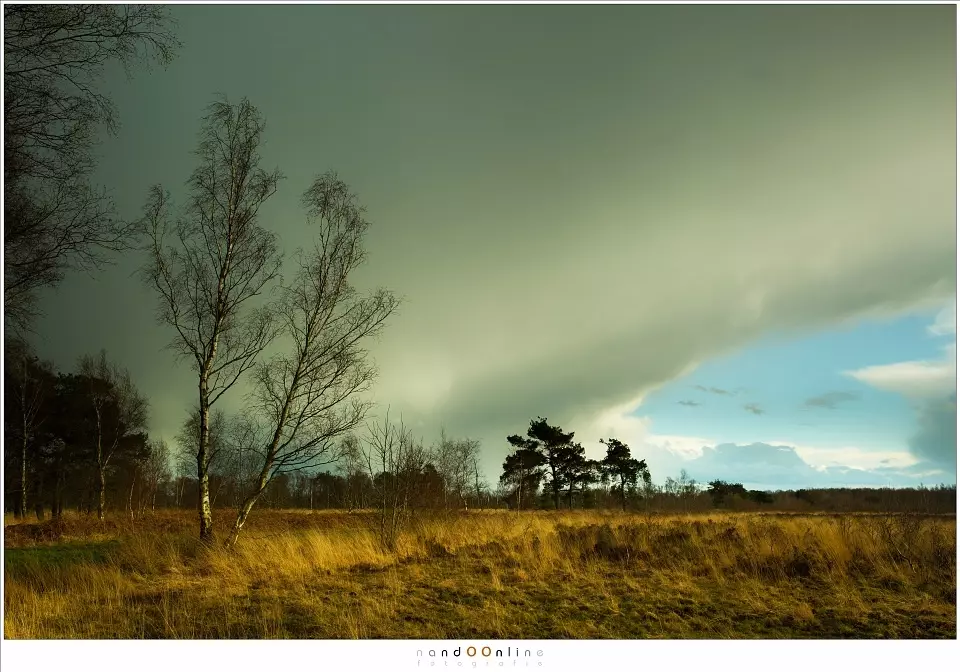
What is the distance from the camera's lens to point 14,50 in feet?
18.5

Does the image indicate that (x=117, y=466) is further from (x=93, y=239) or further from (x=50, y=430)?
(x=93, y=239)

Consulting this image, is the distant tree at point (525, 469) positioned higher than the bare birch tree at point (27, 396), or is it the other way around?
the bare birch tree at point (27, 396)

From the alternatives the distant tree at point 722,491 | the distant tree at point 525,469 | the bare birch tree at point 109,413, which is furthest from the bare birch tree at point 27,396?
the distant tree at point 722,491

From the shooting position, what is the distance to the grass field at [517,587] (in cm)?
512

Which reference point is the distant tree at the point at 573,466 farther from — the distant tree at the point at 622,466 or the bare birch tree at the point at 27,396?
the bare birch tree at the point at 27,396

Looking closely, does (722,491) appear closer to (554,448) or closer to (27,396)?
(554,448)

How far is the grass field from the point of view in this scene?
16.8ft

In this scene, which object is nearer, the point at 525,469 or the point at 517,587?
the point at 517,587

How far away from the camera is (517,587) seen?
6.70m

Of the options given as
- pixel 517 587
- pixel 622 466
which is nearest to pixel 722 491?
pixel 622 466

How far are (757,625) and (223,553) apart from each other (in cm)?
686

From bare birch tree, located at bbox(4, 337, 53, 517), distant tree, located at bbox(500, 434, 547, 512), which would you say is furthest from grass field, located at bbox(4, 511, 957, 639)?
distant tree, located at bbox(500, 434, 547, 512)
